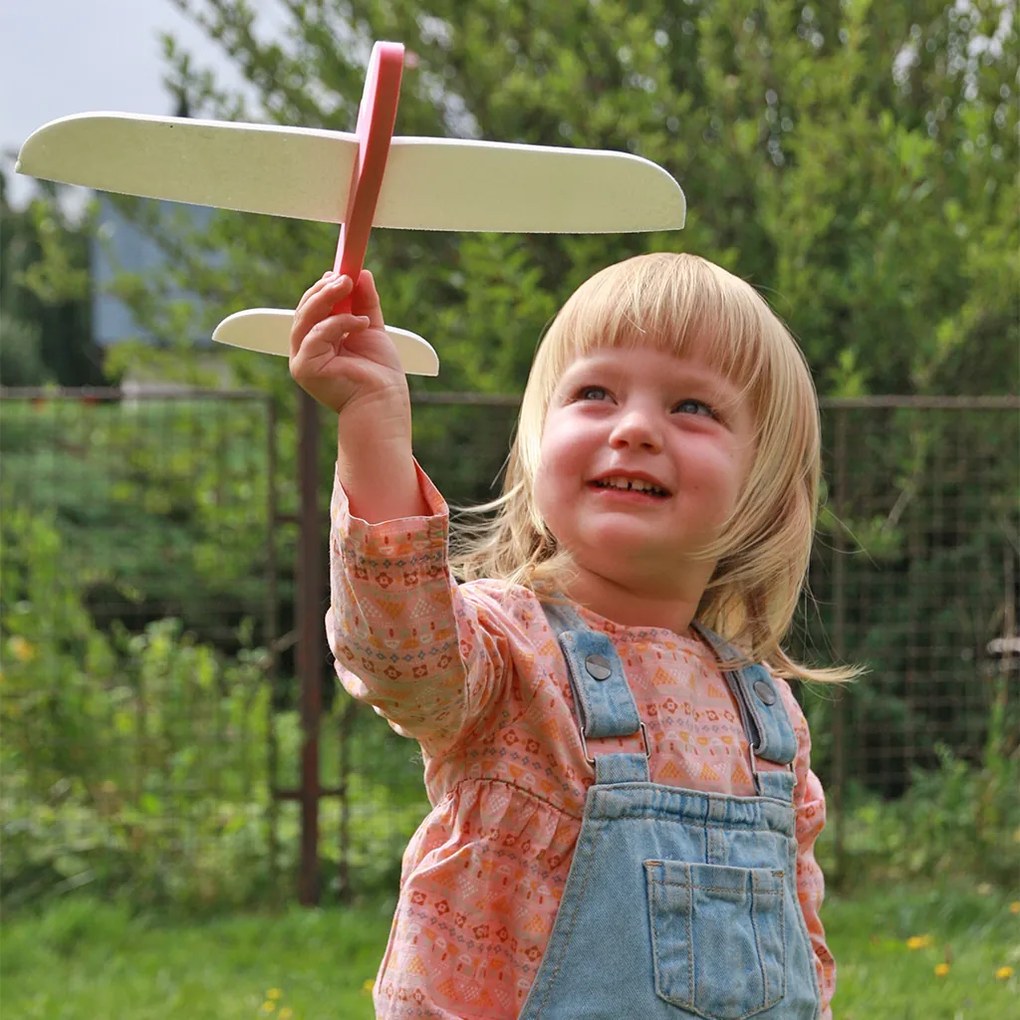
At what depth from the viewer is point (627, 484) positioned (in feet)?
4.88

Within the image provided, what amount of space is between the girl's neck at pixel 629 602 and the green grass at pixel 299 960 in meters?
1.76

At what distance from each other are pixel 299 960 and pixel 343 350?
105 inches

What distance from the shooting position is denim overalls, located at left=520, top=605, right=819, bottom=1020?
1.35m

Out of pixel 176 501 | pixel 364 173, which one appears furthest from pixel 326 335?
pixel 176 501

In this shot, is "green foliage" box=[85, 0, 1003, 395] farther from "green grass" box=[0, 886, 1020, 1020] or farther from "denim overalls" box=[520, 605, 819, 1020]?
"denim overalls" box=[520, 605, 819, 1020]

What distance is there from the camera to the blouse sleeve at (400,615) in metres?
1.19

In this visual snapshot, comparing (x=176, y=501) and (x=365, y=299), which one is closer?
(x=365, y=299)

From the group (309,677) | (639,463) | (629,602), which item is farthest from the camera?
(309,677)

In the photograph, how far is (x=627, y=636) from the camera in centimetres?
153

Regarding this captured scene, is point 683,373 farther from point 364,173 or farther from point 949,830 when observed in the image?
point 949,830

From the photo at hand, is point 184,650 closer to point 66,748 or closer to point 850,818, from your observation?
point 66,748

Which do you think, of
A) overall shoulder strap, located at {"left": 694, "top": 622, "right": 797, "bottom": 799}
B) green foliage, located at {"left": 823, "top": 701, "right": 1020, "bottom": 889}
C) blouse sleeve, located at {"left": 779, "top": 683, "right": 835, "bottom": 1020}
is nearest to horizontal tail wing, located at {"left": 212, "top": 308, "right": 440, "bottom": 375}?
overall shoulder strap, located at {"left": 694, "top": 622, "right": 797, "bottom": 799}

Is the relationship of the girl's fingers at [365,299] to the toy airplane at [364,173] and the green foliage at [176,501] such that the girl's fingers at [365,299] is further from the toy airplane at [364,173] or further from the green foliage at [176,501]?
the green foliage at [176,501]

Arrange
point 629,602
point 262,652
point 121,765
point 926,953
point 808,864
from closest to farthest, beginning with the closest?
point 629,602 < point 808,864 < point 926,953 < point 121,765 < point 262,652
